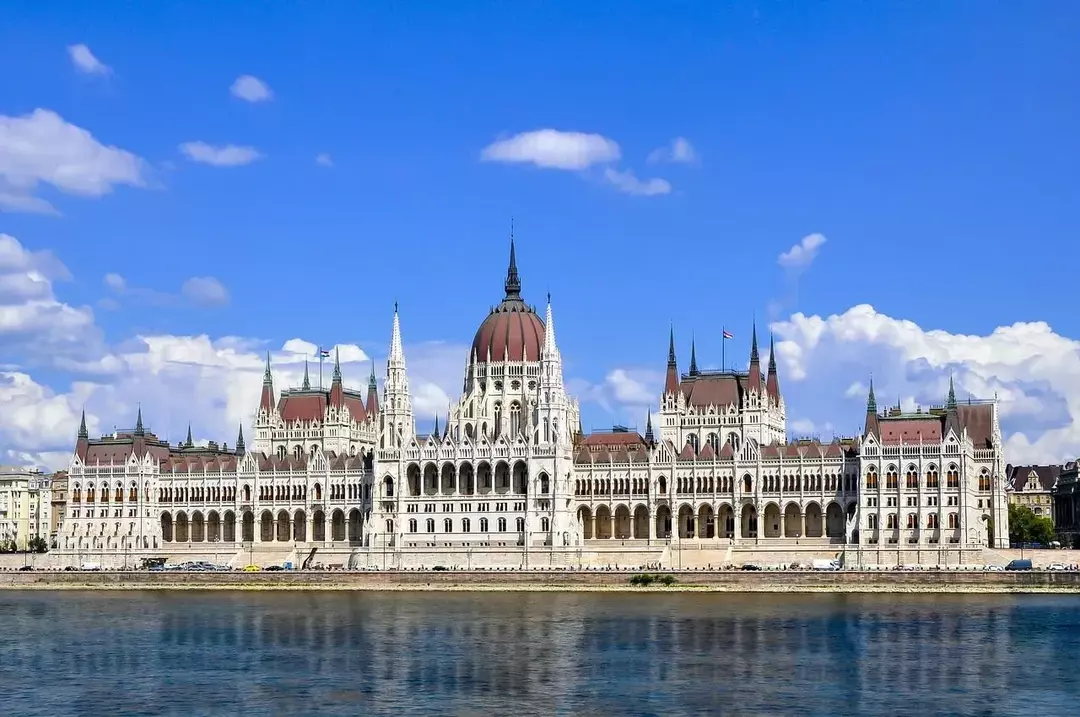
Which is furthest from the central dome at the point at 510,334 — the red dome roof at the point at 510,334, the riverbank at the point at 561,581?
the riverbank at the point at 561,581

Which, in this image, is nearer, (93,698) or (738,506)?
(93,698)

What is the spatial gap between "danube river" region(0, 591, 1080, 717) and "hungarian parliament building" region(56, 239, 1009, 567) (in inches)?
1110

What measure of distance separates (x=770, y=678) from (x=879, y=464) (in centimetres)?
8227

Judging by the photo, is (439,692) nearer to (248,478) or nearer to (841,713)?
(841,713)

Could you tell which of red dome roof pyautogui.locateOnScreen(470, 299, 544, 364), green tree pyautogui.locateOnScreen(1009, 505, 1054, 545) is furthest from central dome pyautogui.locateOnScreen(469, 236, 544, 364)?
green tree pyautogui.locateOnScreen(1009, 505, 1054, 545)

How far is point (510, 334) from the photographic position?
193125 millimetres

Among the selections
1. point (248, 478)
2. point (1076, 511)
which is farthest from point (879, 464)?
point (248, 478)

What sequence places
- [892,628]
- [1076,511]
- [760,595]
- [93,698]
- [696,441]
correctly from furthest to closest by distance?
[1076,511]
[696,441]
[760,595]
[892,628]
[93,698]

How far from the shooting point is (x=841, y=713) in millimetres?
75938

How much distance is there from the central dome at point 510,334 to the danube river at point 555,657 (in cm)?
5741

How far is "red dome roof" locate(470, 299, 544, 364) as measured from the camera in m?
192

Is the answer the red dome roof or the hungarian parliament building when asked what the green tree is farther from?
the red dome roof

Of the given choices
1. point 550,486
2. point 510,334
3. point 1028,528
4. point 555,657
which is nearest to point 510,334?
point 510,334

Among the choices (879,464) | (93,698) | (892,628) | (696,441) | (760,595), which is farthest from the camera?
(696,441)
